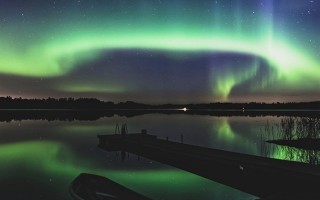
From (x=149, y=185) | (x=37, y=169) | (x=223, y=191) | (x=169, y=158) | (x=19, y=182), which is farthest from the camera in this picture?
(x=37, y=169)

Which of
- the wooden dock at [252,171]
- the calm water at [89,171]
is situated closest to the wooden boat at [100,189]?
the wooden dock at [252,171]

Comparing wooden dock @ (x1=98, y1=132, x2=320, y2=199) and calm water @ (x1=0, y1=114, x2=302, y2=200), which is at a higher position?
wooden dock @ (x1=98, y1=132, x2=320, y2=199)

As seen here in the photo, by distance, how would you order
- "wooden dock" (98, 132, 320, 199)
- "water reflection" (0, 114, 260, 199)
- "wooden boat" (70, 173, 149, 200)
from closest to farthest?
"wooden boat" (70, 173, 149, 200)
"wooden dock" (98, 132, 320, 199)
"water reflection" (0, 114, 260, 199)

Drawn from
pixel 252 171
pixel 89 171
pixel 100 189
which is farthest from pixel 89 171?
pixel 100 189

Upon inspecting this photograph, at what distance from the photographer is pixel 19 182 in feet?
58.1

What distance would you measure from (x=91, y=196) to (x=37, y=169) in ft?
47.3

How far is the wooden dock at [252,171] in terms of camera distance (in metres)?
11.3

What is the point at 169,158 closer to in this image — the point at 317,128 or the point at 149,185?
the point at 149,185

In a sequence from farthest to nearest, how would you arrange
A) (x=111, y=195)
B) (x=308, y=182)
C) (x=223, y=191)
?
(x=223, y=191), (x=308, y=182), (x=111, y=195)

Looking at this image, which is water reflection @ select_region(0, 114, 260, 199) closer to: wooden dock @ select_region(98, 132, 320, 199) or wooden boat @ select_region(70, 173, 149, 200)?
wooden dock @ select_region(98, 132, 320, 199)

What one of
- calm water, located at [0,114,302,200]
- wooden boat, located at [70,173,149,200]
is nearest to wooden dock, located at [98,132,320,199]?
calm water, located at [0,114,302,200]

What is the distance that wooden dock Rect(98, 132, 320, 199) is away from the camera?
1128 centimetres

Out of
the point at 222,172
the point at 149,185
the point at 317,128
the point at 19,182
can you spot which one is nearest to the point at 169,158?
the point at 149,185

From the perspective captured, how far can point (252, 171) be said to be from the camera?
13016 millimetres
